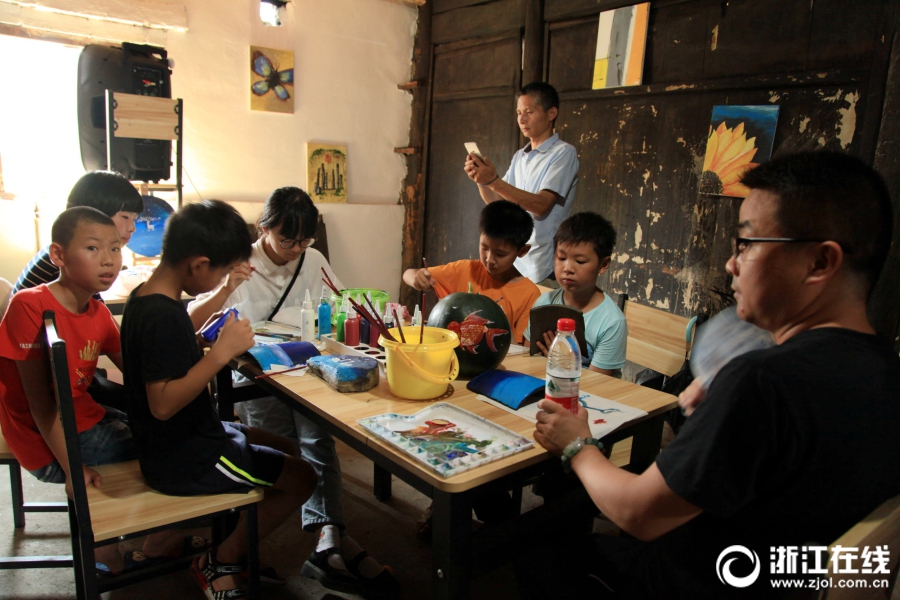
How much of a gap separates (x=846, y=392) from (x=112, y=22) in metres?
4.70

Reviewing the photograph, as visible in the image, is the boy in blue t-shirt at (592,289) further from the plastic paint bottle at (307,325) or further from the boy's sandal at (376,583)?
the boy's sandal at (376,583)

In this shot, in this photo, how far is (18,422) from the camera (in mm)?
1757

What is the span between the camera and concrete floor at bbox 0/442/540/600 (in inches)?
81.0

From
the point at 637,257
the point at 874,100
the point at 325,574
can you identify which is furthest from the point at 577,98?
the point at 325,574

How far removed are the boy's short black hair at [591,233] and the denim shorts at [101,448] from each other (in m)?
1.68

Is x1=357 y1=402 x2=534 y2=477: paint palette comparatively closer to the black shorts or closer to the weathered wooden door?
the black shorts

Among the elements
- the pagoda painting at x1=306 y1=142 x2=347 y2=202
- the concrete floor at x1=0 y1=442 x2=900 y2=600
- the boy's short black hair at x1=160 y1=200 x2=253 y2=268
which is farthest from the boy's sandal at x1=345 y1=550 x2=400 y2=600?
the pagoda painting at x1=306 y1=142 x2=347 y2=202

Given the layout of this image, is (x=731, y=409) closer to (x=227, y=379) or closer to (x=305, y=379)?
(x=305, y=379)

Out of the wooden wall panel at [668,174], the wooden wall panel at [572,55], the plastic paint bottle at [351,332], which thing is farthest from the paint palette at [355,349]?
the wooden wall panel at [572,55]

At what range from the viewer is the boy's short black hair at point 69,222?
1.77 meters

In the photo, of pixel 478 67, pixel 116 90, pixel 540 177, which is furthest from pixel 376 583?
pixel 478 67

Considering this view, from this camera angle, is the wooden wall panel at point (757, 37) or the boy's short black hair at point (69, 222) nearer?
the boy's short black hair at point (69, 222)

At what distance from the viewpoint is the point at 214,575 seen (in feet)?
5.81

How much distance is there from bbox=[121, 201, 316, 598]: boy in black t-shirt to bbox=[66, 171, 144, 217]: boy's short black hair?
1050 mm
